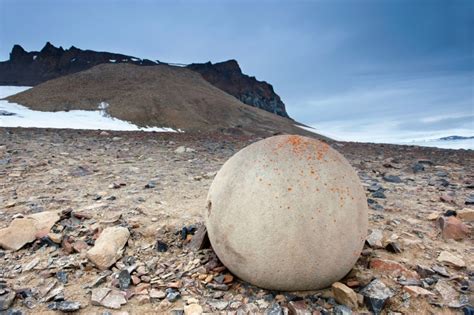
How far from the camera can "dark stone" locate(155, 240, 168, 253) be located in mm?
4246

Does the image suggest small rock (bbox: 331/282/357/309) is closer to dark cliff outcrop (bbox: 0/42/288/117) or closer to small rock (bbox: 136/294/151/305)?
small rock (bbox: 136/294/151/305)

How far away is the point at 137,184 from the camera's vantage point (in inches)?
281

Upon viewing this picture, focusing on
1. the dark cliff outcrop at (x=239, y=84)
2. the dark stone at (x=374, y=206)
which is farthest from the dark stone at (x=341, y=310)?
the dark cliff outcrop at (x=239, y=84)

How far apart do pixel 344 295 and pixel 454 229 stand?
2.46 meters

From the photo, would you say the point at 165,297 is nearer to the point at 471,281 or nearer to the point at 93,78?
the point at 471,281

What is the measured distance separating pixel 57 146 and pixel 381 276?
10675 millimetres

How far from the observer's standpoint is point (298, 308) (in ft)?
10.5

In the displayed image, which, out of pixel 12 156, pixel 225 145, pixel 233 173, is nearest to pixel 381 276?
pixel 233 173

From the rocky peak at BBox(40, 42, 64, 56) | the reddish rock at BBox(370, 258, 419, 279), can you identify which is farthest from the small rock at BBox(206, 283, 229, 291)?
the rocky peak at BBox(40, 42, 64, 56)

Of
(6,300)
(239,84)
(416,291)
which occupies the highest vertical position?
(239,84)

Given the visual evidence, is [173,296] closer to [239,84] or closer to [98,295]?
[98,295]

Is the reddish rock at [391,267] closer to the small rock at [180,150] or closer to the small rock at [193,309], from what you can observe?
the small rock at [193,309]

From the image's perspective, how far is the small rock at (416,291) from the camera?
335 centimetres

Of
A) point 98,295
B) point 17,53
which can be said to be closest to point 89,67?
point 17,53
